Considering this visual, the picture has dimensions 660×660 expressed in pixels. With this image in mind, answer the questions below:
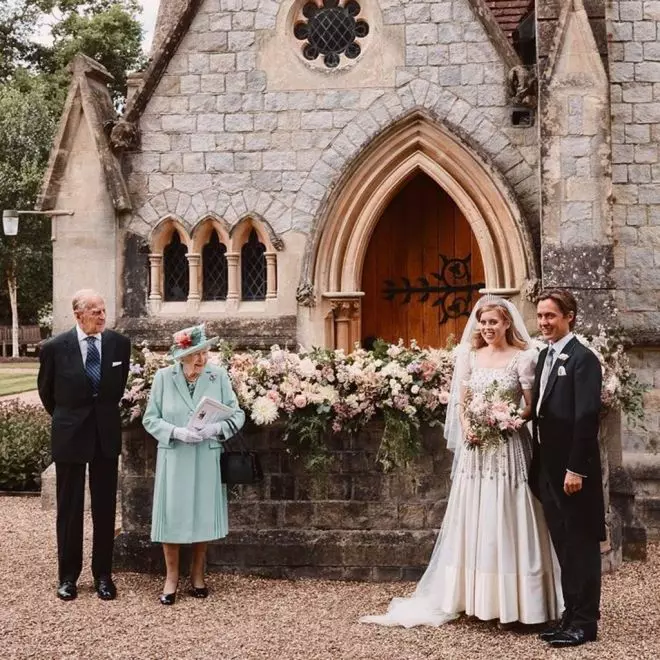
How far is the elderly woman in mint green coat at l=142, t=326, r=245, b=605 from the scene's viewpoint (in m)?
5.61

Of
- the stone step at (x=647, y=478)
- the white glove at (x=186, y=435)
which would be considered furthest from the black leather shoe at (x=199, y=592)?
the stone step at (x=647, y=478)

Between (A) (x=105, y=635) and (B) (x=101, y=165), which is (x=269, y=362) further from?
(B) (x=101, y=165)

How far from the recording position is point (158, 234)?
934cm

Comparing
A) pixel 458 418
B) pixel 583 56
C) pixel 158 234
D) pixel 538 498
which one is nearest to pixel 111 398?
pixel 458 418

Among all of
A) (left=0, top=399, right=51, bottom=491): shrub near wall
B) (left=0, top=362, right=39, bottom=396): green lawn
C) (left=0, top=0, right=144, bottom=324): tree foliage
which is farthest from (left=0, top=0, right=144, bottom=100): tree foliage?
(left=0, top=399, right=51, bottom=491): shrub near wall

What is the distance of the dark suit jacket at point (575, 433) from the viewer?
184 inches

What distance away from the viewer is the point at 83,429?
5.80 m

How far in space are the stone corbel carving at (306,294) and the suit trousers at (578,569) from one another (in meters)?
4.50

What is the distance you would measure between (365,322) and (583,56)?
3444mm

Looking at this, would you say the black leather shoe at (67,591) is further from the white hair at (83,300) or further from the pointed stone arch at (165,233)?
the pointed stone arch at (165,233)

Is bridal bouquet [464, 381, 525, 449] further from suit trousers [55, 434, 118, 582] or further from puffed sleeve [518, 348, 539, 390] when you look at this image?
suit trousers [55, 434, 118, 582]

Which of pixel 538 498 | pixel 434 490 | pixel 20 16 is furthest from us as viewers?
pixel 20 16

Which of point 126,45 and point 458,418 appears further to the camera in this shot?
point 126,45

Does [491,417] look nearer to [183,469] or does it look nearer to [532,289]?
[183,469]
